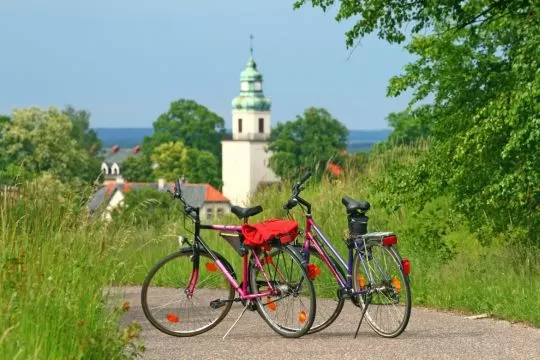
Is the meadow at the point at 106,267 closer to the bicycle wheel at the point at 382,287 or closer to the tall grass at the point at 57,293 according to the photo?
the tall grass at the point at 57,293

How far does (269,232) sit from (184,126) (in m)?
134

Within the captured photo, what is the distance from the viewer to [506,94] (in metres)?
13.9

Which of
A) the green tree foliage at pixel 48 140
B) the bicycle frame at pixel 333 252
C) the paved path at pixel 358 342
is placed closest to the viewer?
the paved path at pixel 358 342

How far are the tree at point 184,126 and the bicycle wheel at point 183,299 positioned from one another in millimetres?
131587

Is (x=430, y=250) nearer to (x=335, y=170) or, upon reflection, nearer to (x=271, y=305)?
(x=335, y=170)

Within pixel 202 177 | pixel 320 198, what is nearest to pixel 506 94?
pixel 320 198

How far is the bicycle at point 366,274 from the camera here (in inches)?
380

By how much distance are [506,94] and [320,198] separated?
15.1 feet

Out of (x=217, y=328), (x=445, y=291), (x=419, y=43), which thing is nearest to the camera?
(x=217, y=328)

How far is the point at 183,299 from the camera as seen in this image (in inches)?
401

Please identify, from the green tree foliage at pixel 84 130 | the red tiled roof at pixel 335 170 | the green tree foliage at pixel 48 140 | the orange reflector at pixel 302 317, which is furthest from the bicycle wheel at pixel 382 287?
the green tree foliage at pixel 84 130

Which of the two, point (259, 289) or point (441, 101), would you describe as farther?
point (441, 101)

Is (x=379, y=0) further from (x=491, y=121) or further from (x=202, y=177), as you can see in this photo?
(x=202, y=177)

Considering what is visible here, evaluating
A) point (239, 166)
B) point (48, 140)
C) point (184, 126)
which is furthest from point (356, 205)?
point (239, 166)
